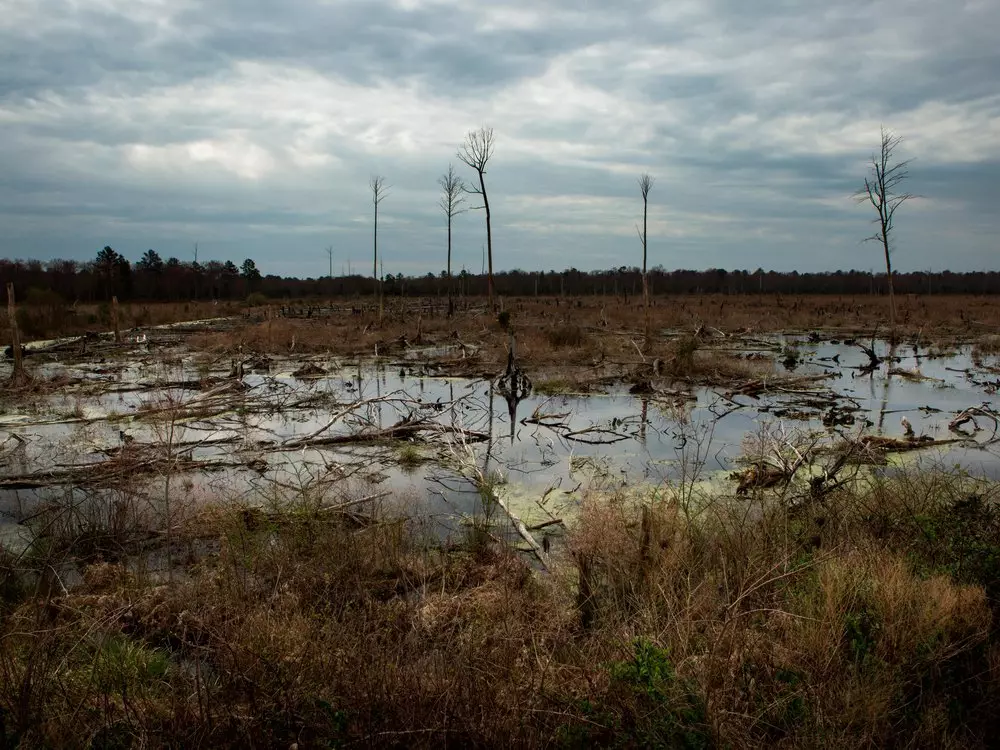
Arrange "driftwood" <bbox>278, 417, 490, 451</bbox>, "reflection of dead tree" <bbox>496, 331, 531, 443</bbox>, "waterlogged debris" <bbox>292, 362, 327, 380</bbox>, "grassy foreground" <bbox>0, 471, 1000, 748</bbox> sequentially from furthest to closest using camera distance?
"waterlogged debris" <bbox>292, 362, 327, 380</bbox>, "reflection of dead tree" <bbox>496, 331, 531, 443</bbox>, "driftwood" <bbox>278, 417, 490, 451</bbox>, "grassy foreground" <bbox>0, 471, 1000, 748</bbox>

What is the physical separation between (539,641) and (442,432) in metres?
5.62

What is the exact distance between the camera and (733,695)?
11.9 ft

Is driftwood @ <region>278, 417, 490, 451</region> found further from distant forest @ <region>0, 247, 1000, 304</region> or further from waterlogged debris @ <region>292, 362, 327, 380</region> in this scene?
distant forest @ <region>0, 247, 1000, 304</region>

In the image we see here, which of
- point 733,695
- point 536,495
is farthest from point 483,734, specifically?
point 536,495

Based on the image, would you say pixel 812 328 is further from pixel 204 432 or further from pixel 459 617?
pixel 459 617

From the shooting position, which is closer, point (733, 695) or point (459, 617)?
point (733, 695)

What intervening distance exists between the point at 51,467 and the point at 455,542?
5.69 metres

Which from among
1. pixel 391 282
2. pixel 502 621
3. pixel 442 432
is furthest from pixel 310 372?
pixel 391 282

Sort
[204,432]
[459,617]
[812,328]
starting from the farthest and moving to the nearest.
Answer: [812,328]
[204,432]
[459,617]

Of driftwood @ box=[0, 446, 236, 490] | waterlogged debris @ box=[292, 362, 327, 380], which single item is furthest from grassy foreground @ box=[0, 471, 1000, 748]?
waterlogged debris @ box=[292, 362, 327, 380]

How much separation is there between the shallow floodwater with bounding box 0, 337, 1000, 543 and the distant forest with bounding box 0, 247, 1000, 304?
39.4 meters

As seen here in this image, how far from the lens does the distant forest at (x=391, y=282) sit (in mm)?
66938

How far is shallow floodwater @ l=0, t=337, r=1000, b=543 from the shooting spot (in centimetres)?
766

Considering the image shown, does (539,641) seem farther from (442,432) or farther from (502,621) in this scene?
(442,432)
